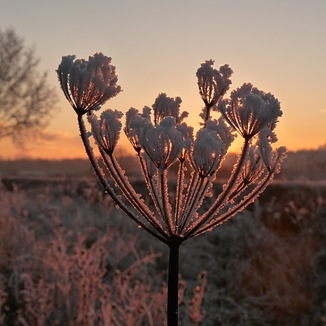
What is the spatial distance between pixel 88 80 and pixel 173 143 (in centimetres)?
32

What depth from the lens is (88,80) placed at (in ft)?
3.98

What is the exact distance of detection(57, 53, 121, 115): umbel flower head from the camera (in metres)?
Answer: 1.21

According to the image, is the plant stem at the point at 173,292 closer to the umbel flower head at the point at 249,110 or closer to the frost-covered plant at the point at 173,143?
the frost-covered plant at the point at 173,143

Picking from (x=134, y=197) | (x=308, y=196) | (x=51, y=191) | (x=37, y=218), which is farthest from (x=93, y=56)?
(x=51, y=191)

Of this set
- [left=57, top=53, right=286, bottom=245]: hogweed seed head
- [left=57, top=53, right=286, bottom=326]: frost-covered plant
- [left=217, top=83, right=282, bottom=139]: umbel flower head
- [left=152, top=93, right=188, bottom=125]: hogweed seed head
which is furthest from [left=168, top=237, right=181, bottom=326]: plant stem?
[left=152, top=93, right=188, bottom=125]: hogweed seed head

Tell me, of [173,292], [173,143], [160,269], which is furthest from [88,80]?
[160,269]

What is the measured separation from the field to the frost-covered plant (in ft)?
7.30

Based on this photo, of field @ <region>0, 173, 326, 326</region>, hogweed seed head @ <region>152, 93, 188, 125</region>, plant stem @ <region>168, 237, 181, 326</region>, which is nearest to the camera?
plant stem @ <region>168, 237, 181, 326</region>

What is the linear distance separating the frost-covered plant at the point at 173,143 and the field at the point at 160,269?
7.30ft

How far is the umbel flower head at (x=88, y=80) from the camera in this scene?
1207 mm

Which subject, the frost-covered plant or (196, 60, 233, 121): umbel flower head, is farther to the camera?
(196, 60, 233, 121): umbel flower head

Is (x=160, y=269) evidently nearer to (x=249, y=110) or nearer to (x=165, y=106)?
(x=165, y=106)

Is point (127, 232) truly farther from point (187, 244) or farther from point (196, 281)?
point (196, 281)

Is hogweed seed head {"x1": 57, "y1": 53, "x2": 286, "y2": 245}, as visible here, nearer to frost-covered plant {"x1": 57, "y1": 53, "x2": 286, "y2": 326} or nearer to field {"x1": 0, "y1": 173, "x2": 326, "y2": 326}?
frost-covered plant {"x1": 57, "y1": 53, "x2": 286, "y2": 326}
